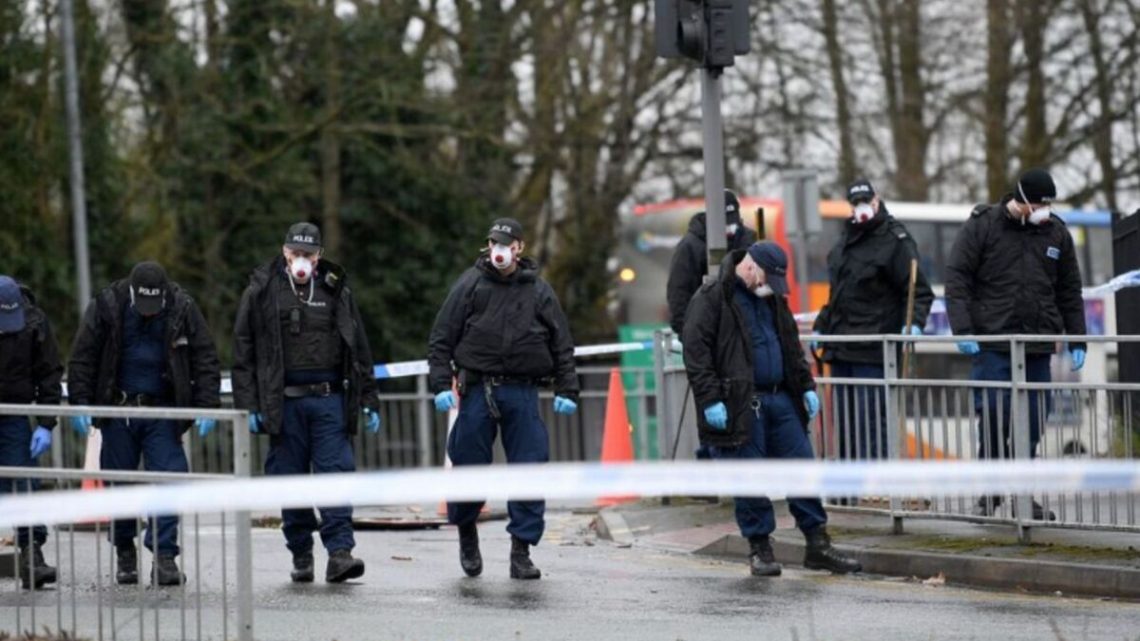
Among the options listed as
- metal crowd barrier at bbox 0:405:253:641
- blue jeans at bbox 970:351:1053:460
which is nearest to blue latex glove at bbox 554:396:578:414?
blue jeans at bbox 970:351:1053:460

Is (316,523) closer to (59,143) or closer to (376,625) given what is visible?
(376,625)

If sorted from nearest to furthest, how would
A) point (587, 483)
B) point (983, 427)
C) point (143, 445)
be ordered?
point (587, 483), point (143, 445), point (983, 427)

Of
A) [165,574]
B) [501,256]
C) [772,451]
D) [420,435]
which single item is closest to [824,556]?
[772,451]

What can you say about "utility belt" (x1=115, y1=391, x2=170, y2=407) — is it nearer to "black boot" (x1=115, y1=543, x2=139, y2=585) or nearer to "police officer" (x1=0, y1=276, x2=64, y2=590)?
"police officer" (x1=0, y1=276, x2=64, y2=590)

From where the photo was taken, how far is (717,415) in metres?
10.9

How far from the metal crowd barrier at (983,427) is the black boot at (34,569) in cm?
477

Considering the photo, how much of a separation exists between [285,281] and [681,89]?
22.3 metres

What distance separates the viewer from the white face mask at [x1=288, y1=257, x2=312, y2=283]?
11031mm

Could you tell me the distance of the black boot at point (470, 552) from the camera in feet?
37.2

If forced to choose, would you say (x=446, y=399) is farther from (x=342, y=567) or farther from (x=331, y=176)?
(x=331, y=176)

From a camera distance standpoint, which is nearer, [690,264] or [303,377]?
[303,377]

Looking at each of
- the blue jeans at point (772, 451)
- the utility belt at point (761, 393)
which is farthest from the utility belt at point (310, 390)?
the utility belt at point (761, 393)

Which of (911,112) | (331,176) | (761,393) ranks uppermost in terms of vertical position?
(911,112)

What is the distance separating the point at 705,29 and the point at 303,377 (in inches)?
122
